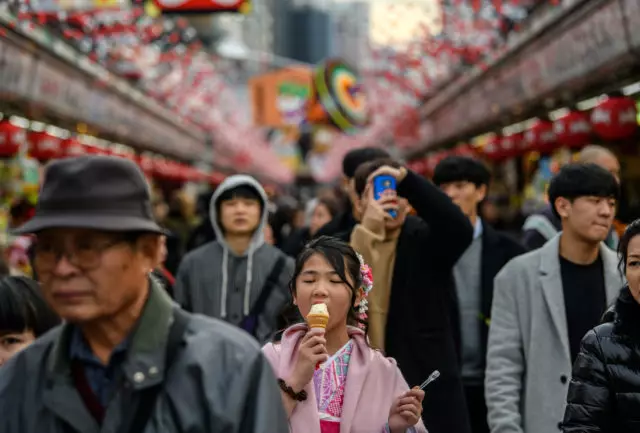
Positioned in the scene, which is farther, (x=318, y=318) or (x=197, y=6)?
(x=197, y=6)

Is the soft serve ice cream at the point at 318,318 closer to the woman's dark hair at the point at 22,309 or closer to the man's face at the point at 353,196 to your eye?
the woman's dark hair at the point at 22,309

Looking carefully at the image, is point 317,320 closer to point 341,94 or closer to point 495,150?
point 495,150

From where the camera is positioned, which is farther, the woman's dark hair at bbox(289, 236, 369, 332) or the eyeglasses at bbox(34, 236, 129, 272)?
the woman's dark hair at bbox(289, 236, 369, 332)

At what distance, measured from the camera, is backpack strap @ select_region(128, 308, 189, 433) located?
2271 mm

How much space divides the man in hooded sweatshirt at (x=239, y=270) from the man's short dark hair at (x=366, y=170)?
3.51 feet

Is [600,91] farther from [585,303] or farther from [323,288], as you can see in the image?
[323,288]

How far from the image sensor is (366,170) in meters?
5.01

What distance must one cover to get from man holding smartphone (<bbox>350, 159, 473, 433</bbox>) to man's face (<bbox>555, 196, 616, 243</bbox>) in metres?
0.48

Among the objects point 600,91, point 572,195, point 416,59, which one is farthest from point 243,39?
point 572,195

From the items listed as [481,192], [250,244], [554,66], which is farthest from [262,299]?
[554,66]

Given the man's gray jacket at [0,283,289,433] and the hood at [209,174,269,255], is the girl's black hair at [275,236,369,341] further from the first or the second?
the hood at [209,174,269,255]

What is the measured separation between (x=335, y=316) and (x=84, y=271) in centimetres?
158

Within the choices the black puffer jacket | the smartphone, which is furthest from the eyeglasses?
the smartphone

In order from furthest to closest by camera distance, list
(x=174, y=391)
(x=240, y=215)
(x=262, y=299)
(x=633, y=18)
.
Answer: (x=633, y=18)
(x=240, y=215)
(x=262, y=299)
(x=174, y=391)
